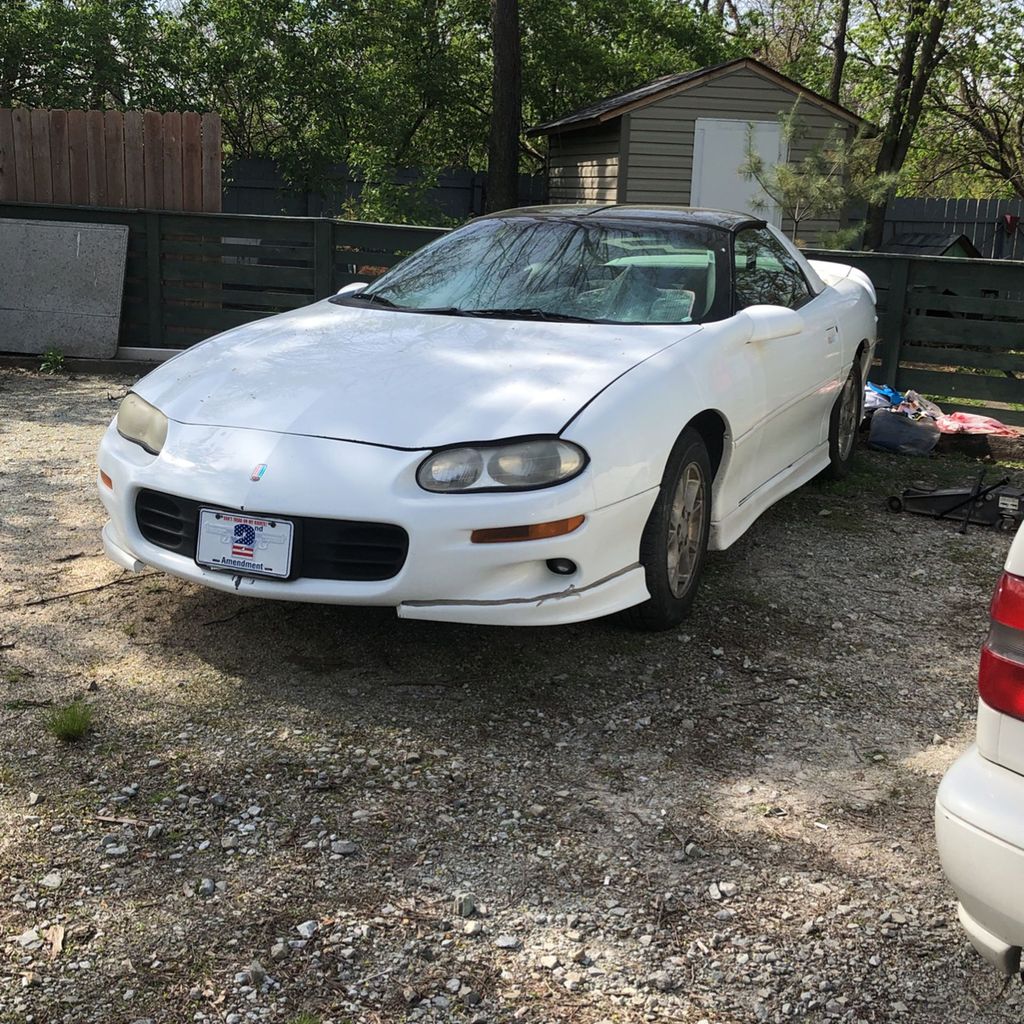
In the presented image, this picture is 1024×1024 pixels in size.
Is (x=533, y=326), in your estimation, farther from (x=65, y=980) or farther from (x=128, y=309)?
(x=128, y=309)

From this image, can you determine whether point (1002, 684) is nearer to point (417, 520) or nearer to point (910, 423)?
point (417, 520)

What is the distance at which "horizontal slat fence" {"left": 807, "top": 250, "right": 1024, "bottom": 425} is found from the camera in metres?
7.94

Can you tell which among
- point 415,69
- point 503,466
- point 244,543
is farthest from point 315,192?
A: point 503,466

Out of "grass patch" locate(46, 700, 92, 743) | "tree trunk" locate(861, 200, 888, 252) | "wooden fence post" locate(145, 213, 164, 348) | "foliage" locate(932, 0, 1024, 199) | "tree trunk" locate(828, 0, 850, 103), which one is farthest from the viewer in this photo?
"tree trunk" locate(828, 0, 850, 103)

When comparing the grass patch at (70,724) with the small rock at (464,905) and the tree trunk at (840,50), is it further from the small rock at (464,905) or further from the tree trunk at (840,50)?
the tree trunk at (840,50)

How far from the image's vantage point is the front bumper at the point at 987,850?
184 cm

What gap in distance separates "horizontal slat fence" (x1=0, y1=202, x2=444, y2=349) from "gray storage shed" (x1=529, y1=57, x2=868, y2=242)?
10409mm

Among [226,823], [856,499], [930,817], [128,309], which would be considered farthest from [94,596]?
[128,309]

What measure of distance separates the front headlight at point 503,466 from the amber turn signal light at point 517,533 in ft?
0.38

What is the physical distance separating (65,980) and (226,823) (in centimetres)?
62

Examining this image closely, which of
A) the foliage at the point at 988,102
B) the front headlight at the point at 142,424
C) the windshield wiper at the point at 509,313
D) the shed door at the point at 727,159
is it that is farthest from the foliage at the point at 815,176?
the front headlight at the point at 142,424

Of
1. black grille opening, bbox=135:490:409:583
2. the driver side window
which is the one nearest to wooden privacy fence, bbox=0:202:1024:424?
the driver side window

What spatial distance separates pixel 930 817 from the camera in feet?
9.98

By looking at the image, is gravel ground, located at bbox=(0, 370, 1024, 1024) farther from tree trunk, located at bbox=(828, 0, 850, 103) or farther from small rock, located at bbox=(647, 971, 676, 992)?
tree trunk, located at bbox=(828, 0, 850, 103)
